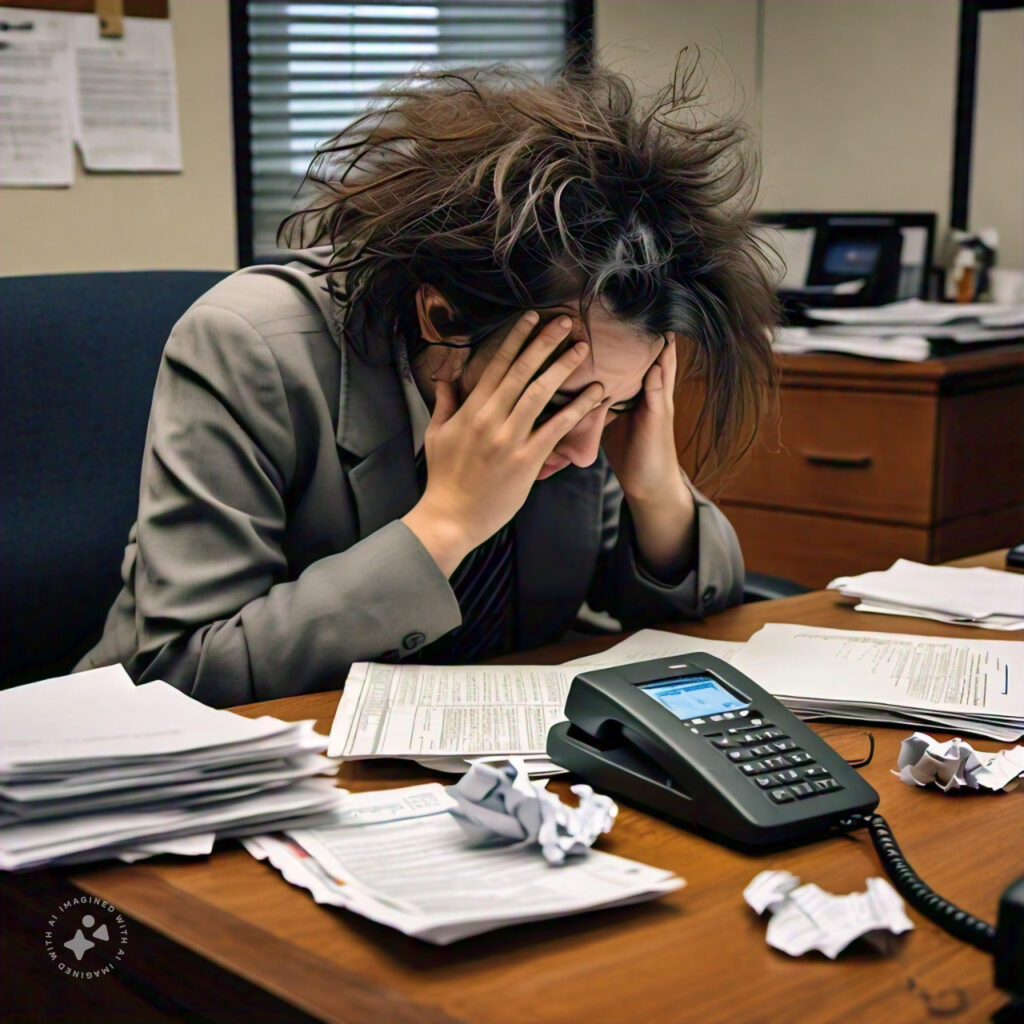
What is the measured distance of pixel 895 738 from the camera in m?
0.94

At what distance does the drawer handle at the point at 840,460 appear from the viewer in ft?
7.50

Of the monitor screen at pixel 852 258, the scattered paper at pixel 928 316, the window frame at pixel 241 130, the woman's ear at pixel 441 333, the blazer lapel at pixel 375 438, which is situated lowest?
the blazer lapel at pixel 375 438

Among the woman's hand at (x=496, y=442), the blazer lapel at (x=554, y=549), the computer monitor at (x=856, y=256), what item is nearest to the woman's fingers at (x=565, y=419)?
the woman's hand at (x=496, y=442)

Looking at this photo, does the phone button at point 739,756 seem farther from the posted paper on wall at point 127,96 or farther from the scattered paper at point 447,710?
the posted paper on wall at point 127,96

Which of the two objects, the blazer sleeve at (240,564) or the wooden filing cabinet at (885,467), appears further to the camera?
the wooden filing cabinet at (885,467)

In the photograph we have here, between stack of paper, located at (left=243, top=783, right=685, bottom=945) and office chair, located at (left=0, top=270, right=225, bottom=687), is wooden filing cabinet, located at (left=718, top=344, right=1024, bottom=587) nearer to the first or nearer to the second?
office chair, located at (left=0, top=270, right=225, bottom=687)

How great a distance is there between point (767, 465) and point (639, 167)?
1.38m

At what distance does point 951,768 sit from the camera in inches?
32.8

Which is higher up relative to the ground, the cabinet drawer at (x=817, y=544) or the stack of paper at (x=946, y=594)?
the stack of paper at (x=946, y=594)

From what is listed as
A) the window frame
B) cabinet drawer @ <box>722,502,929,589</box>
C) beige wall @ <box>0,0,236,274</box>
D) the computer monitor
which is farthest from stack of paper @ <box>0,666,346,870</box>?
the computer monitor

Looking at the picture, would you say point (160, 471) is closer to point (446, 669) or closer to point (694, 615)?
point (446, 669)

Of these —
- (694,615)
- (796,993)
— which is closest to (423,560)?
(694,615)

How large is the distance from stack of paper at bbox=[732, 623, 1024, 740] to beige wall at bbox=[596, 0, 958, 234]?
1.80m

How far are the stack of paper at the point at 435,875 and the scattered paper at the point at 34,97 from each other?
5.28 feet
